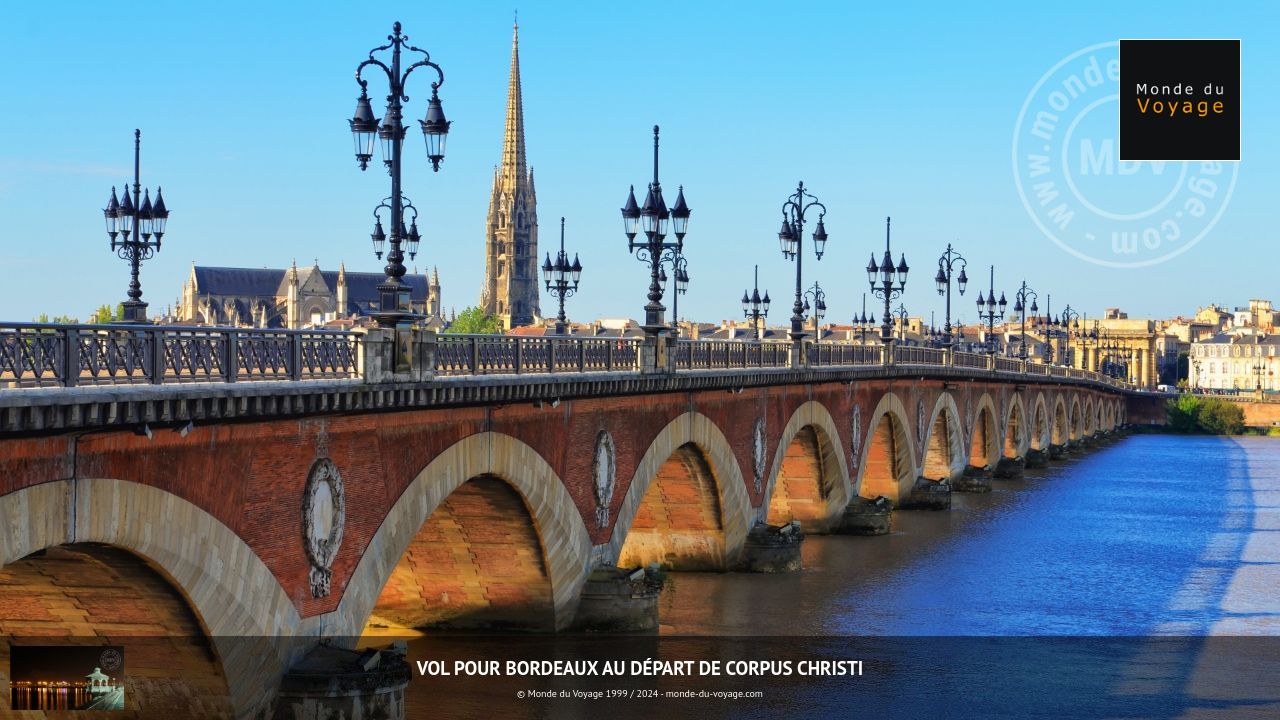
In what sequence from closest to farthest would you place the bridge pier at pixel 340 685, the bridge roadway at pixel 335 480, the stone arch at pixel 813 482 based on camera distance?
the bridge roadway at pixel 335 480 → the bridge pier at pixel 340 685 → the stone arch at pixel 813 482

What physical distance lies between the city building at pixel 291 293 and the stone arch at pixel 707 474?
300 ft

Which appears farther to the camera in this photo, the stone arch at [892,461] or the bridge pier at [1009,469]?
the bridge pier at [1009,469]

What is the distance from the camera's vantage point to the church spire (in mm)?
168125

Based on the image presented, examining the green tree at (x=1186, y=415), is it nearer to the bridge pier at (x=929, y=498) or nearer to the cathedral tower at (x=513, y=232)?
Result: the cathedral tower at (x=513, y=232)

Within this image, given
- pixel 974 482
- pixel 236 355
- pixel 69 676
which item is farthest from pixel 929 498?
pixel 236 355

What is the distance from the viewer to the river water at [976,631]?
79.7 ft

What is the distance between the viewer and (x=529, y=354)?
24.7 metres

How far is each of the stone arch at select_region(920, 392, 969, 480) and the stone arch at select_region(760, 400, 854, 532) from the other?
18630mm

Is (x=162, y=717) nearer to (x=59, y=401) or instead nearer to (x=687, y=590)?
(x=59, y=401)

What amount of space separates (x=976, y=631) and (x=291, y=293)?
112658 mm

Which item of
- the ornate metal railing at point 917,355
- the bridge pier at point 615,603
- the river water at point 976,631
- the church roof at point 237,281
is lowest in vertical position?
the river water at point 976,631

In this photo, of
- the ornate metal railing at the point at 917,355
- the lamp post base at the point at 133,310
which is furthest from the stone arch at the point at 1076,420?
the lamp post base at the point at 133,310

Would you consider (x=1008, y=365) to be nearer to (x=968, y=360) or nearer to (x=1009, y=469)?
(x=1009, y=469)

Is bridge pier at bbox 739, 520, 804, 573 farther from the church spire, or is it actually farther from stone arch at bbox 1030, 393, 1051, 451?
the church spire
